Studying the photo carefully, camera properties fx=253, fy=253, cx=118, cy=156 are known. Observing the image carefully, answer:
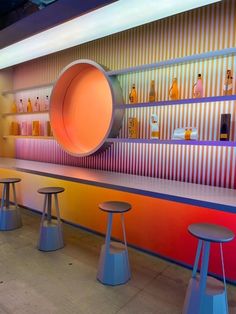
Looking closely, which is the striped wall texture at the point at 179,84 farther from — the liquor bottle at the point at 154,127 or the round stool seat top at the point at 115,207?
the round stool seat top at the point at 115,207

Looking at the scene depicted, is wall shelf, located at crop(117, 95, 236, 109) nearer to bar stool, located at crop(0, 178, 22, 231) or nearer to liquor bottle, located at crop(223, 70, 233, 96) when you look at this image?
liquor bottle, located at crop(223, 70, 233, 96)

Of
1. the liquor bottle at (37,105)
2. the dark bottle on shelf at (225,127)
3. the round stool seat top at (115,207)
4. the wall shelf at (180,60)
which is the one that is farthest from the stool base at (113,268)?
the liquor bottle at (37,105)

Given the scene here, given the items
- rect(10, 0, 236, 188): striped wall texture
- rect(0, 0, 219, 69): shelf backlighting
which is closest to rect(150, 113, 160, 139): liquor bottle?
rect(10, 0, 236, 188): striped wall texture

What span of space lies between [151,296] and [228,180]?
3.48 ft

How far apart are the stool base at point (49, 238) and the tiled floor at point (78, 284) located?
7cm

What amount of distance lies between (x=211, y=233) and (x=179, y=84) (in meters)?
1.30

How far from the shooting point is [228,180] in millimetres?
2021

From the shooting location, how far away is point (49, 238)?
2.54m

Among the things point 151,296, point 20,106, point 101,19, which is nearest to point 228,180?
point 151,296

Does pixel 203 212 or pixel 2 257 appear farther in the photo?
pixel 2 257

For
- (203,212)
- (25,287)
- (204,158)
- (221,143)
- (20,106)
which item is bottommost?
(25,287)

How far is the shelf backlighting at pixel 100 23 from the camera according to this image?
1879 millimetres

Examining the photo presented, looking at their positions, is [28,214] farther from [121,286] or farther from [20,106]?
[121,286]

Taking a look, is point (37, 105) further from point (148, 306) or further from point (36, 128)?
point (148, 306)
